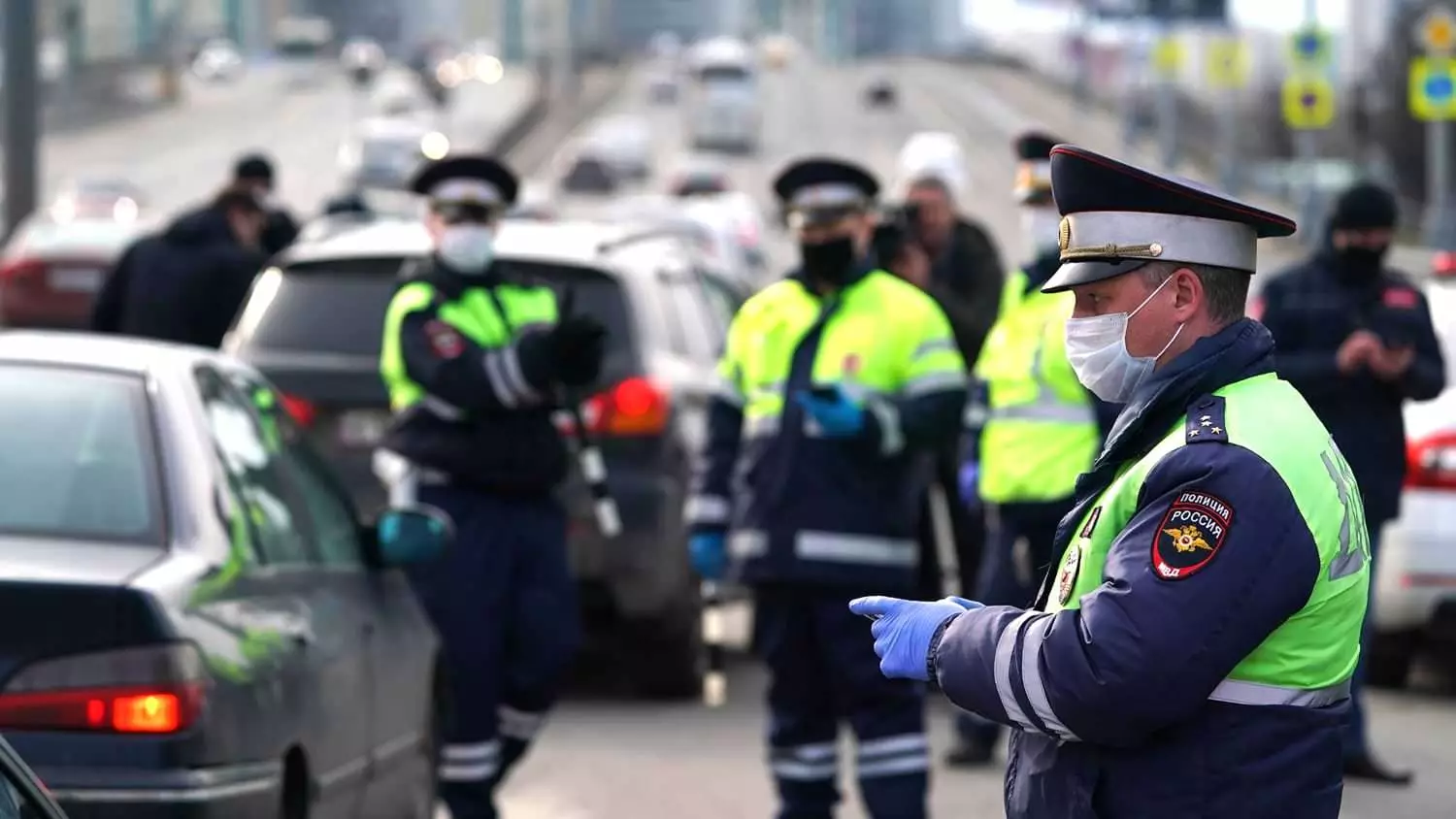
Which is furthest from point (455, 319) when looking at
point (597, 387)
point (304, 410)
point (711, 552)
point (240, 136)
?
point (240, 136)

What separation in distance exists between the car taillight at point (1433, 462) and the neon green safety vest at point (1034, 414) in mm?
2899

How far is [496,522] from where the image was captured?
770cm

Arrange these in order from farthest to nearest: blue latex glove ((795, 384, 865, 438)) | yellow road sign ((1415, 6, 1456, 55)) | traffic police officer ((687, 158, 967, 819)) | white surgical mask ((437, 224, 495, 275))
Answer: yellow road sign ((1415, 6, 1456, 55)) < white surgical mask ((437, 224, 495, 275)) < traffic police officer ((687, 158, 967, 819)) < blue latex glove ((795, 384, 865, 438))

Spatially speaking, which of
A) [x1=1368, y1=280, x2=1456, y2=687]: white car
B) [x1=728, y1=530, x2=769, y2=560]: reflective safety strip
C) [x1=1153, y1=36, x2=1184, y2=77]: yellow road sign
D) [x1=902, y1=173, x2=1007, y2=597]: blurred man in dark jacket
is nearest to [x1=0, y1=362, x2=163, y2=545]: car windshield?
[x1=728, y1=530, x2=769, y2=560]: reflective safety strip

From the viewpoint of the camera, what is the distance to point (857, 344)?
7.49 m

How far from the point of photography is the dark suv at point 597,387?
10.4 metres

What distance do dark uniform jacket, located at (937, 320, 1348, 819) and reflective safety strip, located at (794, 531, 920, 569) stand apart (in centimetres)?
338

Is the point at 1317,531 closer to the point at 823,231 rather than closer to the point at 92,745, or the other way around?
the point at 92,745

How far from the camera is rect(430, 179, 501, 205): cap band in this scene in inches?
316

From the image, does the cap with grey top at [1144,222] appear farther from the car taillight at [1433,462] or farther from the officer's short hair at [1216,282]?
the car taillight at [1433,462]

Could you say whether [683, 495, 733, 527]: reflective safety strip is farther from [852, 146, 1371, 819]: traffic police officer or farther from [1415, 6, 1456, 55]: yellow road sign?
[1415, 6, 1456, 55]: yellow road sign

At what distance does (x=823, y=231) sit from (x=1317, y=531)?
404cm

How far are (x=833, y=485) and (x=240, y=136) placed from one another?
8760cm

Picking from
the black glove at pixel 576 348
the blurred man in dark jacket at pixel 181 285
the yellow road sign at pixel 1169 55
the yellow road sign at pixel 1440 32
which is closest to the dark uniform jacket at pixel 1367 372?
the black glove at pixel 576 348
